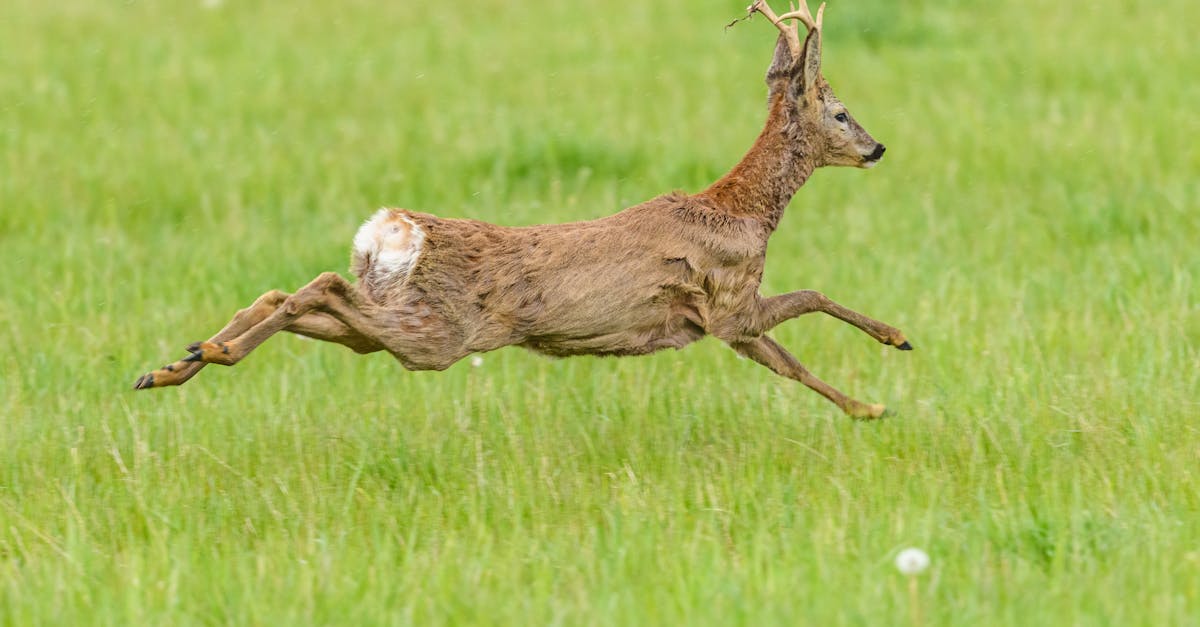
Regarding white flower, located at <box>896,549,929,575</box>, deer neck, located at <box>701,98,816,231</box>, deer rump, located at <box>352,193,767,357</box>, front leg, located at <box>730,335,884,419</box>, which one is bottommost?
white flower, located at <box>896,549,929,575</box>

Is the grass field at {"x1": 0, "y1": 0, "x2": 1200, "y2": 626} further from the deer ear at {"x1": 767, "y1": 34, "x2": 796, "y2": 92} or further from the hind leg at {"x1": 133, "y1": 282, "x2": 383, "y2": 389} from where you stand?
the deer ear at {"x1": 767, "y1": 34, "x2": 796, "y2": 92}

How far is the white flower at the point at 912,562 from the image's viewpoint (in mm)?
3936

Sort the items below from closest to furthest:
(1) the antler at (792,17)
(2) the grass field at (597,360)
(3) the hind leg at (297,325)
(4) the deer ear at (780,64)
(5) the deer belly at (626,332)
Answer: (2) the grass field at (597,360) < (3) the hind leg at (297,325) < (5) the deer belly at (626,332) < (1) the antler at (792,17) < (4) the deer ear at (780,64)

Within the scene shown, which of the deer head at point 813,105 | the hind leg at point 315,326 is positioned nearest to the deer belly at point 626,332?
the hind leg at point 315,326

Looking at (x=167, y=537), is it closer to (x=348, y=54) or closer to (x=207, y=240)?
(x=207, y=240)

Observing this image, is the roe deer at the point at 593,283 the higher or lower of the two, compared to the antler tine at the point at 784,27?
lower

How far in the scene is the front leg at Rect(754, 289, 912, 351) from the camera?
17.8 feet

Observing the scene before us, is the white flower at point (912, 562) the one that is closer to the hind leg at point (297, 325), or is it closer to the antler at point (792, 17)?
the hind leg at point (297, 325)

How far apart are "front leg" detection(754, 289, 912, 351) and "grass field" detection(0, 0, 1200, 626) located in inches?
11.9

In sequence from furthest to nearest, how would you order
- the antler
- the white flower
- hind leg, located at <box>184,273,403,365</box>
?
the antler, hind leg, located at <box>184,273,403,365</box>, the white flower

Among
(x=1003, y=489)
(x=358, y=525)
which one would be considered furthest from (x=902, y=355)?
(x=358, y=525)

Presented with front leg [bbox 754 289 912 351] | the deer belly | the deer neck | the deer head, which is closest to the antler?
the deer head

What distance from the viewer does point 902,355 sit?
20.8 ft

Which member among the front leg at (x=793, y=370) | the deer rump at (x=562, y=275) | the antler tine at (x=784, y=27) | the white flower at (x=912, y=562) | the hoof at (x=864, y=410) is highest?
the antler tine at (x=784, y=27)
